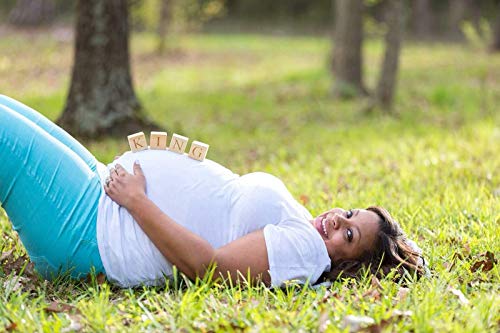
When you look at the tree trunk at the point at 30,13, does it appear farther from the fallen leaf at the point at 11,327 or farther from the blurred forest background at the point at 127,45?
the fallen leaf at the point at 11,327

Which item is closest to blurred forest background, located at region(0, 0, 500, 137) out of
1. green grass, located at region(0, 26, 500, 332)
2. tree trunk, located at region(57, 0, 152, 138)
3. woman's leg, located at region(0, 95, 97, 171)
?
tree trunk, located at region(57, 0, 152, 138)

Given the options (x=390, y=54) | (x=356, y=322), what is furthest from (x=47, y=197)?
(x=390, y=54)

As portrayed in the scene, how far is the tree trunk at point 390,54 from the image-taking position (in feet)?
30.6

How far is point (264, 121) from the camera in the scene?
9.50 m

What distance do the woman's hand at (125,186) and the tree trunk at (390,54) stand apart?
6.73 meters

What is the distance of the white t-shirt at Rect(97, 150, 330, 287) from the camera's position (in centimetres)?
316

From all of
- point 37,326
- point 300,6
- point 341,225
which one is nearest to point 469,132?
point 341,225

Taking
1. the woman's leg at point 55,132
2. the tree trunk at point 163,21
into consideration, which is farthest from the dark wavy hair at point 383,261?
the tree trunk at point 163,21

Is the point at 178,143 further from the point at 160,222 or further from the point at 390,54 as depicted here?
the point at 390,54

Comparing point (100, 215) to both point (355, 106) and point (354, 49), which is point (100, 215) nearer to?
point (355, 106)

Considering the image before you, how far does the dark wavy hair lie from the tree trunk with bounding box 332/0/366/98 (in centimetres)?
843

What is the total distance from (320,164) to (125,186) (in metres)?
3.55

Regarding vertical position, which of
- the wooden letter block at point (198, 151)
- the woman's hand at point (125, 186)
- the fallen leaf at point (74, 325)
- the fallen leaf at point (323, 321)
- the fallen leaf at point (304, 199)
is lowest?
the fallen leaf at point (304, 199)

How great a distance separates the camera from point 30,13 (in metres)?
22.1
